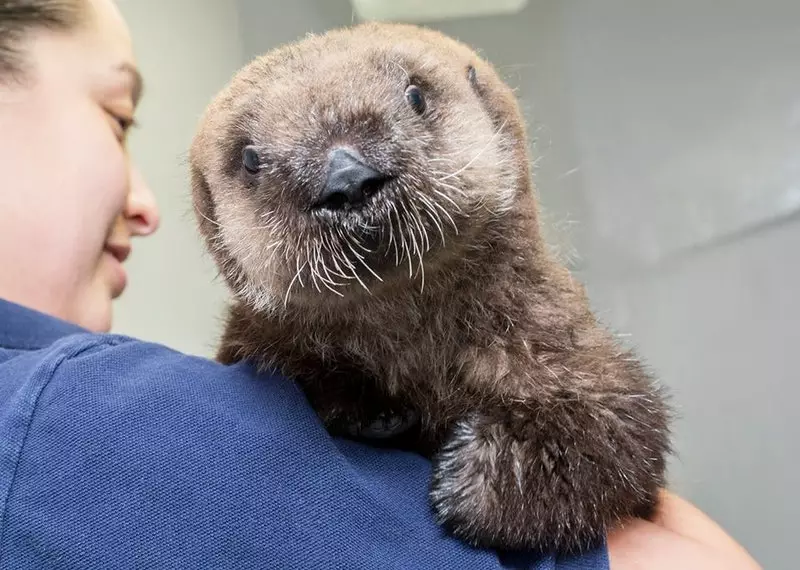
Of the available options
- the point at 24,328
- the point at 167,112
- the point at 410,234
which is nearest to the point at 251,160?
the point at 410,234

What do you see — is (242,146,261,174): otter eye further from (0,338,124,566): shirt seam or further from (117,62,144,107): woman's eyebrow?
(117,62,144,107): woman's eyebrow

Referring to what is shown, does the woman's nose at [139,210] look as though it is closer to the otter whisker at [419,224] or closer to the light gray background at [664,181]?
the light gray background at [664,181]

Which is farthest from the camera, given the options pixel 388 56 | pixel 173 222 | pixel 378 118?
pixel 173 222

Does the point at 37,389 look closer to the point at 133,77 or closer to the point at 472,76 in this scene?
the point at 472,76

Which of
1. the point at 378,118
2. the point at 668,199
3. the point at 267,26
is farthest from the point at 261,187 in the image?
the point at 668,199

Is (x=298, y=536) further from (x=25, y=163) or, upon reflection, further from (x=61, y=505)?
(x=25, y=163)

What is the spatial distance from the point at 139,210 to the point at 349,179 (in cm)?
93

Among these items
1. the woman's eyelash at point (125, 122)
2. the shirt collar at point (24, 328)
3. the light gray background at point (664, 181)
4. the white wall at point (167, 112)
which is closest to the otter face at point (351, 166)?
the shirt collar at point (24, 328)

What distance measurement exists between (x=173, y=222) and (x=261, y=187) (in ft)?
5.53

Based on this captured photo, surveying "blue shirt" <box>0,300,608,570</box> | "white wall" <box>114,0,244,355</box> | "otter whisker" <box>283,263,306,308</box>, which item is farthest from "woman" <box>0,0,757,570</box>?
"white wall" <box>114,0,244,355</box>

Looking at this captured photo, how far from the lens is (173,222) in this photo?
2463mm

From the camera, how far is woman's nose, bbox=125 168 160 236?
1.50 meters

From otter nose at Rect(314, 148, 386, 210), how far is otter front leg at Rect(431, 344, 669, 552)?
0.37 metres

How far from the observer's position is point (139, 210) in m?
1.52
